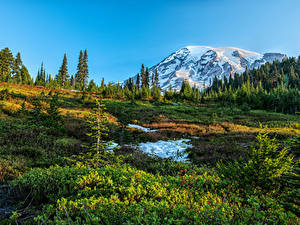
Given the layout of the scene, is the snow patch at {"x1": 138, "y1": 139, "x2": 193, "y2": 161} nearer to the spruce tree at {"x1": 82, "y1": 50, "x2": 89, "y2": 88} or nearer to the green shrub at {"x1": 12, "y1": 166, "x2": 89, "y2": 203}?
the green shrub at {"x1": 12, "y1": 166, "x2": 89, "y2": 203}

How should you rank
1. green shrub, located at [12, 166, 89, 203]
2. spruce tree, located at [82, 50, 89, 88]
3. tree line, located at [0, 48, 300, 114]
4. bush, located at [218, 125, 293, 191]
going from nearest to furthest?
green shrub, located at [12, 166, 89, 203] < bush, located at [218, 125, 293, 191] < tree line, located at [0, 48, 300, 114] < spruce tree, located at [82, 50, 89, 88]

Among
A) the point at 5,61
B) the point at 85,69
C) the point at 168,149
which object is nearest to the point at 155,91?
the point at 85,69

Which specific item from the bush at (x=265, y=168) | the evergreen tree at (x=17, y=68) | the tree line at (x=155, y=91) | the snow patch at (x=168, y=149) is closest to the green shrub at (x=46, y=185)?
the bush at (x=265, y=168)

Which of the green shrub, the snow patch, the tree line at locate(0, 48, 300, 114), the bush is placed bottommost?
the snow patch

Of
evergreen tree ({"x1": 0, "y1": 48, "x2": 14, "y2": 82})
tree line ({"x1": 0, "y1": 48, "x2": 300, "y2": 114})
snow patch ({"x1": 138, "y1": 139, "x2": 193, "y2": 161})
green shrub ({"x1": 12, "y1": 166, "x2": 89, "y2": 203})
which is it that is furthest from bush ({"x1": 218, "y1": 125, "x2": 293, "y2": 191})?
evergreen tree ({"x1": 0, "y1": 48, "x2": 14, "y2": 82})

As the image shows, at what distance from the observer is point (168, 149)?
492 inches

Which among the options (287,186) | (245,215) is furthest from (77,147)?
(287,186)

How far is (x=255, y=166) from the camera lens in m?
4.19

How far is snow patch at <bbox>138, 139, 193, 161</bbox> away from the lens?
35.4 feet

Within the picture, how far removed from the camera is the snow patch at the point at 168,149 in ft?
35.4

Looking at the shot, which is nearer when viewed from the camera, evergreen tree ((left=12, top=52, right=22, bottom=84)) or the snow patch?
the snow patch

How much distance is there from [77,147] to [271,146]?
31.4ft

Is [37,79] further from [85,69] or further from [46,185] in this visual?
[46,185]

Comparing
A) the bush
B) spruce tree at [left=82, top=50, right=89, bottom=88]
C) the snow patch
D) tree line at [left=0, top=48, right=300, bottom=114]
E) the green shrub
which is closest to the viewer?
the green shrub
